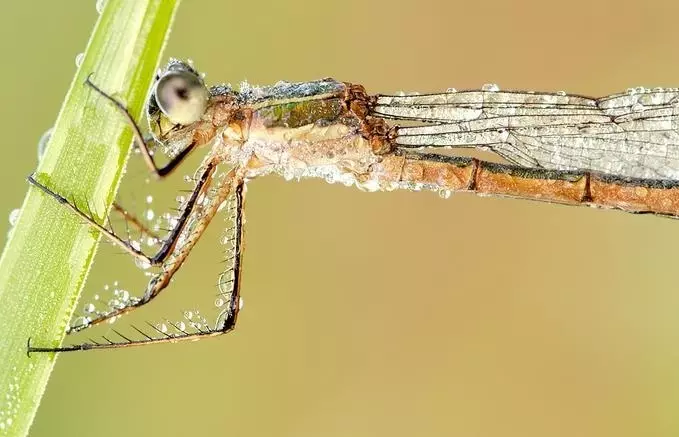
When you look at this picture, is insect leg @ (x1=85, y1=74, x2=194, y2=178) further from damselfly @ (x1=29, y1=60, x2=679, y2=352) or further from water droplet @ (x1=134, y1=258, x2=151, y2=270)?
water droplet @ (x1=134, y1=258, x2=151, y2=270)

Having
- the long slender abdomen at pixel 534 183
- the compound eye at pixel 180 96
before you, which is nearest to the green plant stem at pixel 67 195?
the compound eye at pixel 180 96

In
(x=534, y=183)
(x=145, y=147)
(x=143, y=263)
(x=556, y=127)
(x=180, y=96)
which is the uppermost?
(x=556, y=127)

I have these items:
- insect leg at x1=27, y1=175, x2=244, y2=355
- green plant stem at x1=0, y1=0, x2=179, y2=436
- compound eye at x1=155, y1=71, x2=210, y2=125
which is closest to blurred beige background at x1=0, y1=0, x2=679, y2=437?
insect leg at x1=27, y1=175, x2=244, y2=355

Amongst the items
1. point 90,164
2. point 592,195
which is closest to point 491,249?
point 592,195

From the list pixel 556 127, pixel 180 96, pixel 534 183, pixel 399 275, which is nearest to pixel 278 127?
pixel 180 96

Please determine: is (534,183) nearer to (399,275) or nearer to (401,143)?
(401,143)
